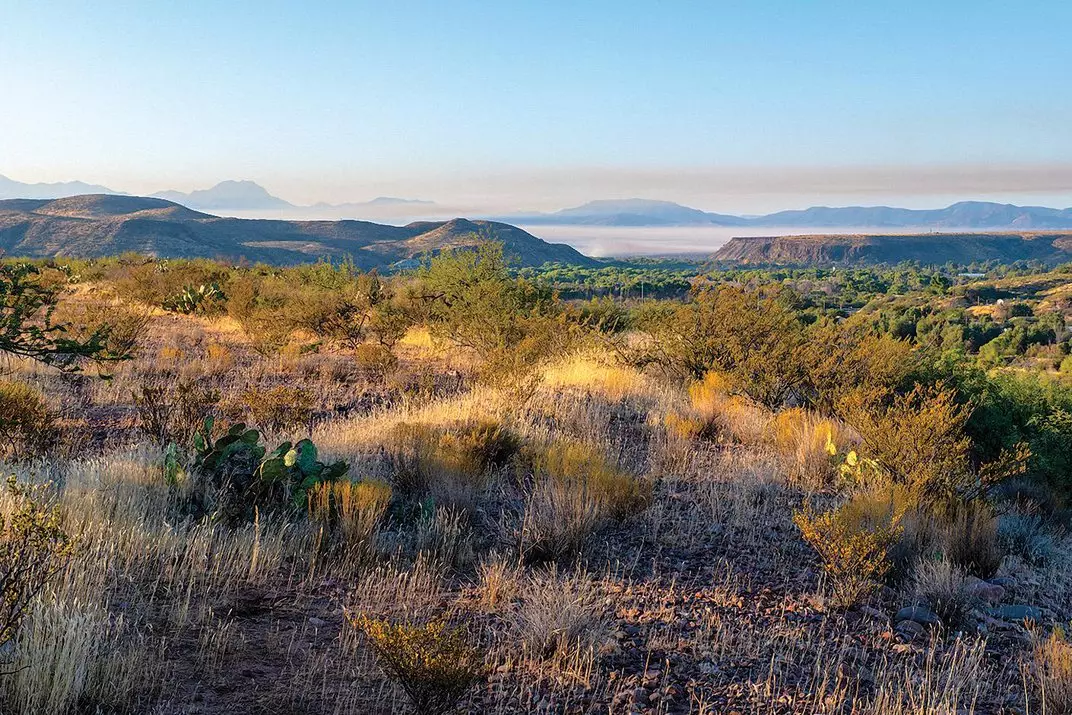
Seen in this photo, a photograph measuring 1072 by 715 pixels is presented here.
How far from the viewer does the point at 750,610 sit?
4453 millimetres

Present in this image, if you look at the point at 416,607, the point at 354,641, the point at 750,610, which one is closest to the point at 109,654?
the point at 354,641

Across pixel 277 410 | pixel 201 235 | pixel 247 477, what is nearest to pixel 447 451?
pixel 247 477

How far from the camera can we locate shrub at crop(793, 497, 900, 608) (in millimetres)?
4629

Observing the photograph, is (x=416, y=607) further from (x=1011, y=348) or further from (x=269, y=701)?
(x=1011, y=348)

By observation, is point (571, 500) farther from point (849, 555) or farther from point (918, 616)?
point (918, 616)

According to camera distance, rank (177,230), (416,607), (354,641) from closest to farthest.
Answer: (354,641) < (416,607) < (177,230)

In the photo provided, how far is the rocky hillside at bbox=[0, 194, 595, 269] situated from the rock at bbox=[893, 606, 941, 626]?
64.0 metres

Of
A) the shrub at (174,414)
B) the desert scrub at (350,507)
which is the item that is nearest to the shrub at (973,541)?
the desert scrub at (350,507)

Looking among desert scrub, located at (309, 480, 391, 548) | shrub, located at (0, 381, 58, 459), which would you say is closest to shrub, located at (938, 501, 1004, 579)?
desert scrub, located at (309, 480, 391, 548)

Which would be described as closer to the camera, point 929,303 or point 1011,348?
point 1011,348

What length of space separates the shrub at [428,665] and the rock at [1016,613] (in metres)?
3.62

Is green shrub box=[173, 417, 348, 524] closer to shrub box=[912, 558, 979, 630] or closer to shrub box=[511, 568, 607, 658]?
shrub box=[511, 568, 607, 658]

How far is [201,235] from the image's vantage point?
101 m

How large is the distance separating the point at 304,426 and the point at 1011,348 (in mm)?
41653
